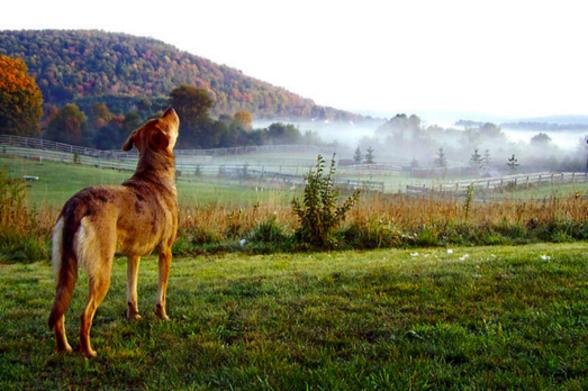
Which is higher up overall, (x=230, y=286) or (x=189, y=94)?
(x=189, y=94)

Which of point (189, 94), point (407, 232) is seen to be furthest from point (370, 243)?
point (189, 94)

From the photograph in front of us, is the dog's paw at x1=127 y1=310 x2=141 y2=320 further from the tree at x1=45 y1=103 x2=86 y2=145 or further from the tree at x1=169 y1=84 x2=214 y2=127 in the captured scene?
the tree at x1=45 y1=103 x2=86 y2=145

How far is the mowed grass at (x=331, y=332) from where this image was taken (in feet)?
12.1

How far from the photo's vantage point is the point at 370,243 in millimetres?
11188

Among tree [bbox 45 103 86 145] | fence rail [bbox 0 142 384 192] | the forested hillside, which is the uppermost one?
the forested hillside

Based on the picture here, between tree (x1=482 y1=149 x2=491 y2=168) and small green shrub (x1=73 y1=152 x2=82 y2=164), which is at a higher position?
tree (x1=482 y1=149 x2=491 y2=168)

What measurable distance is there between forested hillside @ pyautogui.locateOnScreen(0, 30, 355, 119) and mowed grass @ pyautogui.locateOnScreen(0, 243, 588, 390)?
54.6 meters

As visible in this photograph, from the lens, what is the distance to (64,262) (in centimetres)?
394

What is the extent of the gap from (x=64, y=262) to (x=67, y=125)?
56905 mm

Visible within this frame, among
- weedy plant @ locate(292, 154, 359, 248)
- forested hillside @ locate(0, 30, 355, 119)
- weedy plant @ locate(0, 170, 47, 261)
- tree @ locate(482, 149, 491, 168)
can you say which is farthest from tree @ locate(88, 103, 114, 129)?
weedy plant @ locate(292, 154, 359, 248)

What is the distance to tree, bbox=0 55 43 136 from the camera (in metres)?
48.2

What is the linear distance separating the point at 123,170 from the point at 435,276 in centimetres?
3523

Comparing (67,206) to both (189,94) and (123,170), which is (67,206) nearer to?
(123,170)

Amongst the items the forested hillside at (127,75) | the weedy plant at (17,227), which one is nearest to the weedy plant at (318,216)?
the weedy plant at (17,227)
